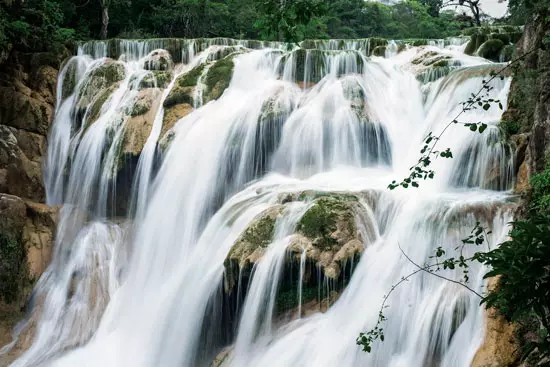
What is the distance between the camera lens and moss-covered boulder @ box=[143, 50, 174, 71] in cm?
1484

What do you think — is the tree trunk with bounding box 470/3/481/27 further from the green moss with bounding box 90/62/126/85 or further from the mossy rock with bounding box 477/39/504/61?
the green moss with bounding box 90/62/126/85

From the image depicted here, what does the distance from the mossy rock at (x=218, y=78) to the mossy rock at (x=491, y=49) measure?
19.2ft

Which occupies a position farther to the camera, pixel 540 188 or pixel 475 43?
pixel 475 43

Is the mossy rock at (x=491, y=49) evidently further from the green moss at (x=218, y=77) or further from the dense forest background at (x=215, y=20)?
the green moss at (x=218, y=77)

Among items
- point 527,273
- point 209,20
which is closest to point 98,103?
point 209,20

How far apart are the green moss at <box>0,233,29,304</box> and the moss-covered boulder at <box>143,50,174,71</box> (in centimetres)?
614

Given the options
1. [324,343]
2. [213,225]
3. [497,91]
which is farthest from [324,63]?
[324,343]

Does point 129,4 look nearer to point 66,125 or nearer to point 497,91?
point 66,125

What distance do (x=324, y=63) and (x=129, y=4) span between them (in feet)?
38.0

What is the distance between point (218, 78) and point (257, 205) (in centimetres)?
489

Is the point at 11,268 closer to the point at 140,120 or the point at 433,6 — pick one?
the point at 140,120

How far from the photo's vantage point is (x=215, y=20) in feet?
79.5

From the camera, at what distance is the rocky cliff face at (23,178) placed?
10336 mm

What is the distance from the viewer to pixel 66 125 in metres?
13.2
